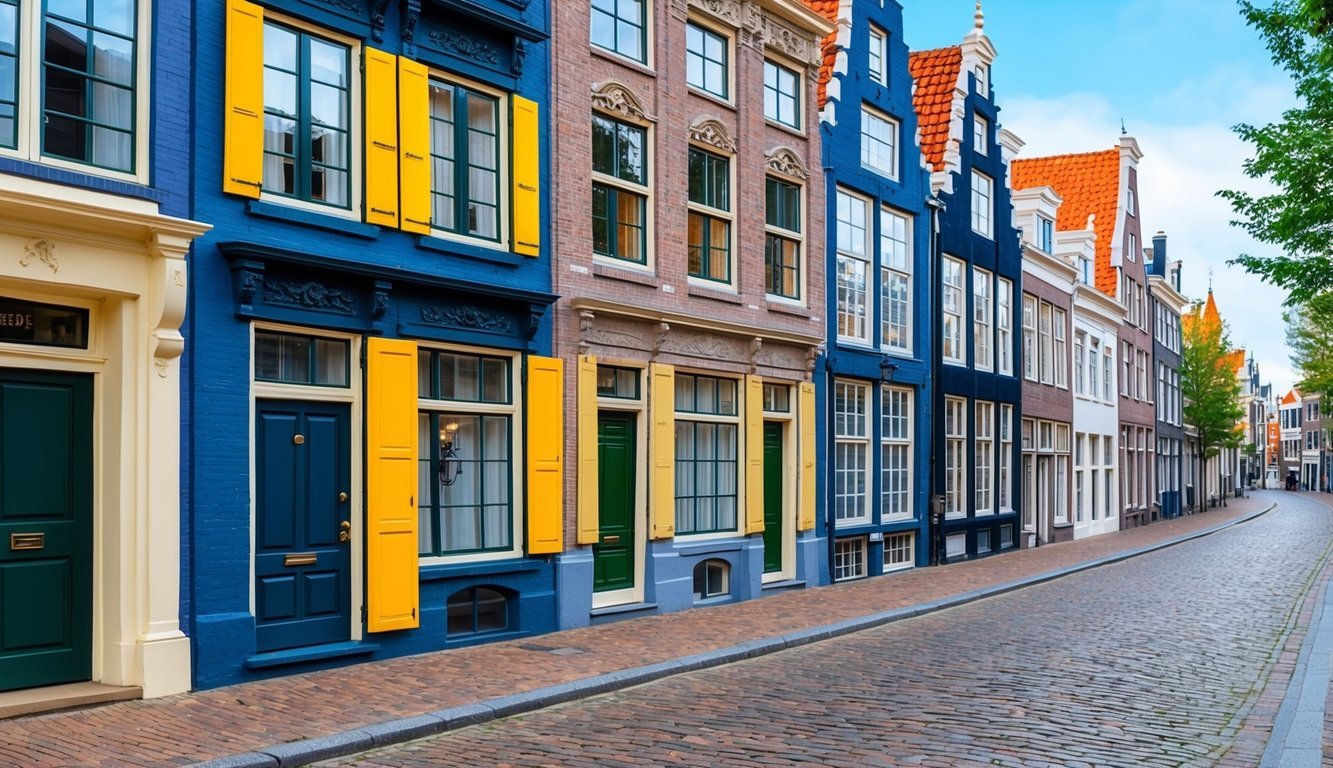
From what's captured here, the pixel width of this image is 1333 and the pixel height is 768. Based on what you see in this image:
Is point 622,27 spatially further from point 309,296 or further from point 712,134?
point 309,296

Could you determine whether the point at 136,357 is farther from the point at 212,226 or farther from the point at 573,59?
the point at 573,59

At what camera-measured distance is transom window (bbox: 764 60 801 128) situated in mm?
18859

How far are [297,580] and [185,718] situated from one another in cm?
236

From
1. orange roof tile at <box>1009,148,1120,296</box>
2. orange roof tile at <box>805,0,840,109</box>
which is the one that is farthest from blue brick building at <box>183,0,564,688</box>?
orange roof tile at <box>1009,148,1120,296</box>

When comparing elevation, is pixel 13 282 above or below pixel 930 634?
above

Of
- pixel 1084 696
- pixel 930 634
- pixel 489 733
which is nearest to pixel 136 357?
pixel 489 733

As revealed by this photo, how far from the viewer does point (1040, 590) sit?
1981cm

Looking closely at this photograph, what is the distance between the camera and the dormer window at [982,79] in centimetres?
2760

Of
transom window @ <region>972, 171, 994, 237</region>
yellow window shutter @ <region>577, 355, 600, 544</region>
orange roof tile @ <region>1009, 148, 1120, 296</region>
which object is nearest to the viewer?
yellow window shutter @ <region>577, 355, 600, 544</region>

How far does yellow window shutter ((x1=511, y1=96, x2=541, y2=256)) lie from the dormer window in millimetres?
16270

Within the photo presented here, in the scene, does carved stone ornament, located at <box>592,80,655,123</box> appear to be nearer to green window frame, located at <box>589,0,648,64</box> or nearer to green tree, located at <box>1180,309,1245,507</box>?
green window frame, located at <box>589,0,648,64</box>

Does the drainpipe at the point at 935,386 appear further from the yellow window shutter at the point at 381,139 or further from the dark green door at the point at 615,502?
the yellow window shutter at the point at 381,139

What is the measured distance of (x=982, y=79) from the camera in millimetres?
28109

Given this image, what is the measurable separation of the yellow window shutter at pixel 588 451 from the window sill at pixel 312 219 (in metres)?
3.45
